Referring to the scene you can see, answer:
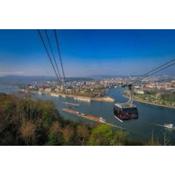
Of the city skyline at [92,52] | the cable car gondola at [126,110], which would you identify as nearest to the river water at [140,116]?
the cable car gondola at [126,110]

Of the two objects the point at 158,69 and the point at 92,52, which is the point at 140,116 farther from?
the point at 92,52

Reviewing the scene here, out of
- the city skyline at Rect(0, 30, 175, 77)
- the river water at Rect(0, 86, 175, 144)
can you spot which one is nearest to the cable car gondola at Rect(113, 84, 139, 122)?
the river water at Rect(0, 86, 175, 144)

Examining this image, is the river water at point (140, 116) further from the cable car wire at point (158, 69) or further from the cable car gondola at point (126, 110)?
the cable car wire at point (158, 69)

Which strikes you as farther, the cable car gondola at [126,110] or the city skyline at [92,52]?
the cable car gondola at [126,110]

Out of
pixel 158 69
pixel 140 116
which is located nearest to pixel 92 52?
pixel 158 69
